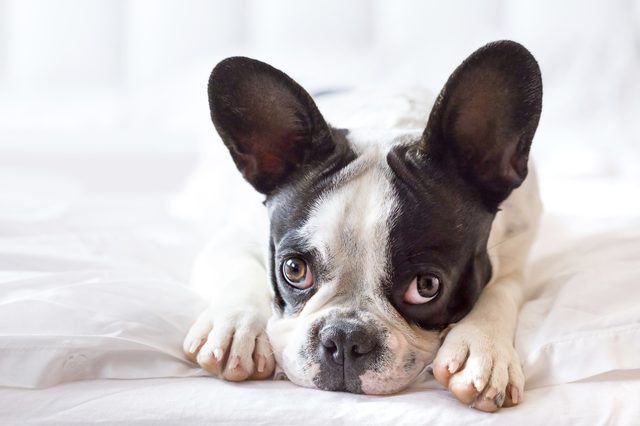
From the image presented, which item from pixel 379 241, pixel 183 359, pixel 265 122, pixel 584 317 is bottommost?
pixel 183 359

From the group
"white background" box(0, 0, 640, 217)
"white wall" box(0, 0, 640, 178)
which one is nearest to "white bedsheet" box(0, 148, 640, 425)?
"white background" box(0, 0, 640, 217)

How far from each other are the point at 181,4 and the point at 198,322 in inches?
130

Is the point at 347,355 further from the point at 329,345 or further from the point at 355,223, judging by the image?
the point at 355,223

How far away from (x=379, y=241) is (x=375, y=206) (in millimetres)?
82

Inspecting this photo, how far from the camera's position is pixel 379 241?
159 centimetres

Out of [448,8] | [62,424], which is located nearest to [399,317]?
[62,424]

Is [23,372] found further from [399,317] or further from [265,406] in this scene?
[399,317]

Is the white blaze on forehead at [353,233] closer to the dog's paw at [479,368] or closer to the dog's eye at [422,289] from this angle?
the dog's eye at [422,289]

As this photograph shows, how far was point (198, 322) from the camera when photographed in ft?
5.62

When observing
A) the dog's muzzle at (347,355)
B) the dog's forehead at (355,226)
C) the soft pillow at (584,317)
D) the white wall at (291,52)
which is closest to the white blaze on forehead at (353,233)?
the dog's forehead at (355,226)

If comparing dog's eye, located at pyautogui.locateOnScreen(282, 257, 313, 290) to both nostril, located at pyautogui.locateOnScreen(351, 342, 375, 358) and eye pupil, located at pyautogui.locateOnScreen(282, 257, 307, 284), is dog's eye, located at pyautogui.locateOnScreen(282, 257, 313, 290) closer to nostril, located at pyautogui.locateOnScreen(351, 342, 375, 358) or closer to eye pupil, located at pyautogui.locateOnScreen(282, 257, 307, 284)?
eye pupil, located at pyautogui.locateOnScreen(282, 257, 307, 284)

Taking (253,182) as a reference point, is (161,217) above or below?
below

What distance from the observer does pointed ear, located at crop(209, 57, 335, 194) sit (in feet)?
5.83

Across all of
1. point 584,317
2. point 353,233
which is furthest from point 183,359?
point 584,317
